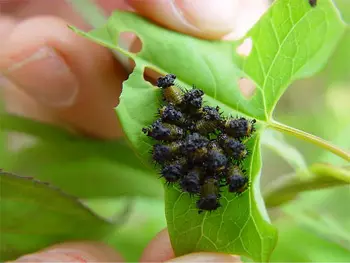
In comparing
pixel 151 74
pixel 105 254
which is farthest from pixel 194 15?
pixel 105 254

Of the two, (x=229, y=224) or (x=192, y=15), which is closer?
(x=229, y=224)

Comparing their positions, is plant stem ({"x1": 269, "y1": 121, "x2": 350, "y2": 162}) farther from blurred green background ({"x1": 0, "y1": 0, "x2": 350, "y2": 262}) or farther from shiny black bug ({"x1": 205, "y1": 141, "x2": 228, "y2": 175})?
blurred green background ({"x1": 0, "y1": 0, "x2": 350, "y2": 262})

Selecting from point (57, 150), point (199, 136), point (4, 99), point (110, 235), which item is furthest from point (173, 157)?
point (4, 99)

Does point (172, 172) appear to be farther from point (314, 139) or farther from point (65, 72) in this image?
point (65, 72)

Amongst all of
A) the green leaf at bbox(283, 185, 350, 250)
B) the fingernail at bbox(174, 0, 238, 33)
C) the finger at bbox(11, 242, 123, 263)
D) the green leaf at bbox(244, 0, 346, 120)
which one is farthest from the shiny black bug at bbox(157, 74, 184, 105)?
the green leaf at bbox(283, 185, 350, 250)

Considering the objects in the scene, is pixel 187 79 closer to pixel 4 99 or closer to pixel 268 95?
pixel 268 95

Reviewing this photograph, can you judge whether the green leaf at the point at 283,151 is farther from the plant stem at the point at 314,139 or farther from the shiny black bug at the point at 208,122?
the shiny black bug at the point at 208,122
